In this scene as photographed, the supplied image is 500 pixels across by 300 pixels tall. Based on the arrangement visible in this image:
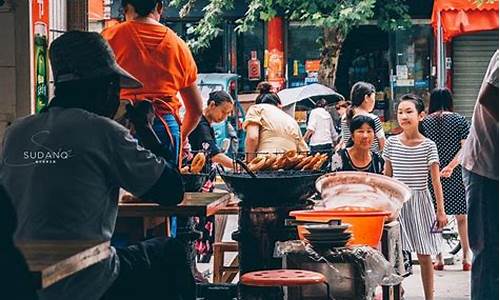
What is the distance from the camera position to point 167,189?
5070mm

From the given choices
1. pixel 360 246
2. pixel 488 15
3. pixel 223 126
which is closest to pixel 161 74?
pixel 360 246

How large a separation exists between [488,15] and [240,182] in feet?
52.5

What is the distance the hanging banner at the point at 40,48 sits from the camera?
348 inches

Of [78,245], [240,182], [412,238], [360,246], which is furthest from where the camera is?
[412,238]

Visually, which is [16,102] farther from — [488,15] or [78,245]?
[488,15]

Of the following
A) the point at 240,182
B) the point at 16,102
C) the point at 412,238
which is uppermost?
the point at 16,102

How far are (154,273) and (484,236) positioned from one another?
1821 millimetres

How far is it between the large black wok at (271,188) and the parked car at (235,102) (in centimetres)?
1335

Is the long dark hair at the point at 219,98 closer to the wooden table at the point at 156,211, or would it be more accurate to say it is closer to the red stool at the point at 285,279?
the red stool at the point at 285,279

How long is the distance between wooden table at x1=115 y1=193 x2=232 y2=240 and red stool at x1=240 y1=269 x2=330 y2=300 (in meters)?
0.54

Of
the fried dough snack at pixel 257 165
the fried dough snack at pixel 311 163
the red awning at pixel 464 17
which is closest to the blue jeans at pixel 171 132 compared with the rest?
the fried dough snack at pixel 257 165

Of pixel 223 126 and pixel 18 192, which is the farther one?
pixel 223 126

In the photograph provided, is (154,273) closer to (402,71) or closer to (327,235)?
(327,235)

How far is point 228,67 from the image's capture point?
83.6 feet
